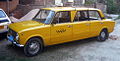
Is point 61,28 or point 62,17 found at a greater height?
point 62,17

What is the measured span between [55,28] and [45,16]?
681 mm

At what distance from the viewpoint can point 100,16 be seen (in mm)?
7801

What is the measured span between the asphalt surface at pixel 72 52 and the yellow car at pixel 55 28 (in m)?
0.36

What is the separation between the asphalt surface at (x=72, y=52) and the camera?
5715 millimetres

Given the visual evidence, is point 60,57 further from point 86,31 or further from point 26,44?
point 86,31

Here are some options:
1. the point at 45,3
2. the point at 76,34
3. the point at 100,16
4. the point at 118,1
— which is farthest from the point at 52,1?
the point at 118,1

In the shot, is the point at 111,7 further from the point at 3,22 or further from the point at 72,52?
the point at 3,22

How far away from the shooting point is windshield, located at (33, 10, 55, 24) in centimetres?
615

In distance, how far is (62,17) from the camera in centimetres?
655

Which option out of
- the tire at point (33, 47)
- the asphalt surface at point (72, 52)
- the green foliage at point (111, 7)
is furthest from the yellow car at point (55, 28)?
the green foliage at point (111, 7)

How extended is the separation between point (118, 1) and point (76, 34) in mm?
16888

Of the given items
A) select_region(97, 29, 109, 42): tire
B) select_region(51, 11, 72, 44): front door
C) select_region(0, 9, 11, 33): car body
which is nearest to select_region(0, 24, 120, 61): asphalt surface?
select_region(97, 29, 109, 42): tire

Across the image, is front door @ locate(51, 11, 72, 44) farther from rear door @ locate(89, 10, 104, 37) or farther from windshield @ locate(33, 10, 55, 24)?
rear door @ locate(89, 10, 104, 37)

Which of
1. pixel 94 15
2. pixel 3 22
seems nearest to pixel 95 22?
pixel 94 15
